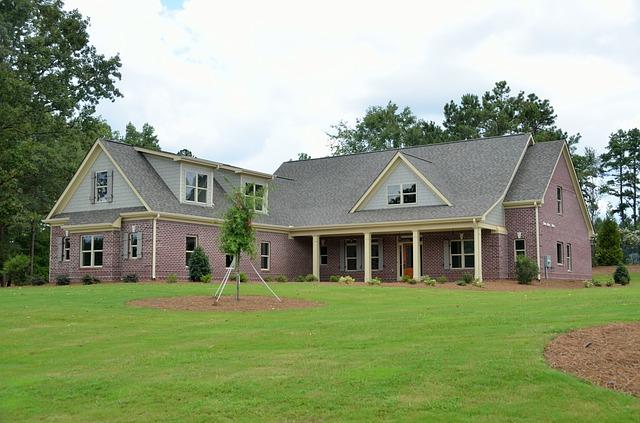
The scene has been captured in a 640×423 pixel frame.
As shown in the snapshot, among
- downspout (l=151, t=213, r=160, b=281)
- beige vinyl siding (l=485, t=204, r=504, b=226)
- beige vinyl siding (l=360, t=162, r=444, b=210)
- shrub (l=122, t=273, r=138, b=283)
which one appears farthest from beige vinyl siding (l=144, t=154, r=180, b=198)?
beige vinyl siding (l=485, t=204, r=504, b=226)

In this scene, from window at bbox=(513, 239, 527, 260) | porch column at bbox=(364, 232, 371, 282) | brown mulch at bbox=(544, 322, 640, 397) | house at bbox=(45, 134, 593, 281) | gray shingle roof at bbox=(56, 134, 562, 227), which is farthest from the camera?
porch column at bbox=(364, 232, 371, 282)

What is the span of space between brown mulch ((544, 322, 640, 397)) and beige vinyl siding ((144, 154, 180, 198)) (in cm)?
2449

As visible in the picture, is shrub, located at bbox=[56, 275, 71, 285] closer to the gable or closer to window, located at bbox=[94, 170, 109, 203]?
window, located at bbox=[94, 170, 109, 203]

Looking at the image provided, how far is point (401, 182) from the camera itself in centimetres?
3572

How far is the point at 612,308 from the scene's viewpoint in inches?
622

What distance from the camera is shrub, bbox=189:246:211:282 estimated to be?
30.8m

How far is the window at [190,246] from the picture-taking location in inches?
1287

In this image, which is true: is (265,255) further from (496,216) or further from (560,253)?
(560,253)

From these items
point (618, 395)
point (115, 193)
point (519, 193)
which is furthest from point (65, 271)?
point (618, 395)

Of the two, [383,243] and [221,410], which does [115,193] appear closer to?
[383,243]

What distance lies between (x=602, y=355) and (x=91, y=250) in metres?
27.3

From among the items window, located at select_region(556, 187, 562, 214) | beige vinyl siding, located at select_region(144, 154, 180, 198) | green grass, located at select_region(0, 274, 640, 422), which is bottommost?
green grass, located at select_region(0, 274, 640, 422)

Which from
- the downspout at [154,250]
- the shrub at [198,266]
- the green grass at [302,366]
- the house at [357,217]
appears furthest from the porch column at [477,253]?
the green grass at [302,366]

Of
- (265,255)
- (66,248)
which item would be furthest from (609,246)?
(66,248)
